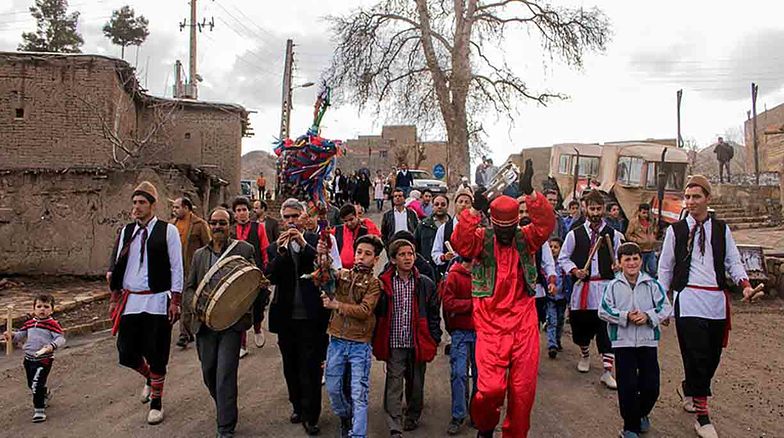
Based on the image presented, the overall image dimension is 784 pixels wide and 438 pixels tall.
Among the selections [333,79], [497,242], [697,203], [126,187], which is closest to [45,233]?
[126,187]

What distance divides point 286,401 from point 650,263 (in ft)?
18.7

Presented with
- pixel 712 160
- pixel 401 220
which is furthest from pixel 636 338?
pixel 712 160

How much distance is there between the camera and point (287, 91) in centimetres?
2530

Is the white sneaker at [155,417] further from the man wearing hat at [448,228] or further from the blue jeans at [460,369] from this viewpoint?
the man wearing hat at [448,228]

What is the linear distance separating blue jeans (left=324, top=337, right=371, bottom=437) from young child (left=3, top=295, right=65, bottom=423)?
106 inches

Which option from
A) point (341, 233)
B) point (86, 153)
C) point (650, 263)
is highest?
point (86, 153)

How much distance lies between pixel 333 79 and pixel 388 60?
2.37 metres

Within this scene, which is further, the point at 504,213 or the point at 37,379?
the point at 37,379

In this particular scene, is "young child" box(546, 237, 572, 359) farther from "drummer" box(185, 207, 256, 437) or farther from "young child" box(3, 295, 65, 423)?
"young child" box(3, 295, 65, 423)

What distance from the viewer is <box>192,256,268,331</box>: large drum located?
442 centimetres

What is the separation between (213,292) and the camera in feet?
14.5

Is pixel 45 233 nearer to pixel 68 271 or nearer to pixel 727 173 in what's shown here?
pixel 68 271

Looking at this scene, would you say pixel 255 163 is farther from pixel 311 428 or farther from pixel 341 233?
pixel 311 428

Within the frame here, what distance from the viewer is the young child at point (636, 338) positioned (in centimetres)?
444
